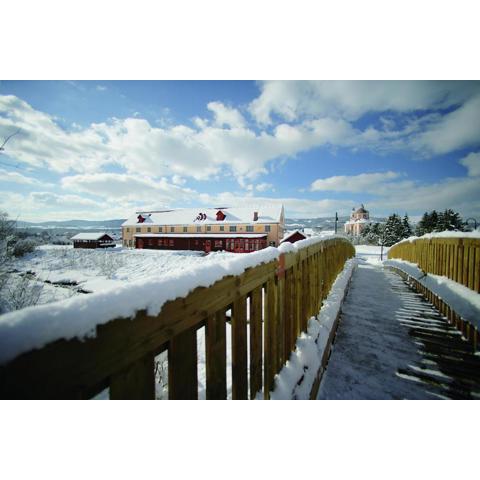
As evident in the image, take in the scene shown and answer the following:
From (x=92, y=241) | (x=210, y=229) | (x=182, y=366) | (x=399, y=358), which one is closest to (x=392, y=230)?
(x=210, y=229)

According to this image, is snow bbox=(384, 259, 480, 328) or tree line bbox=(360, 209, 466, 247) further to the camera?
tree line bbox=(360, 209, 466, 247)

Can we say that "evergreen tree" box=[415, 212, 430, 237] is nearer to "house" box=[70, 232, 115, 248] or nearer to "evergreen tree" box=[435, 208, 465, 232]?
"evergreen tree" box=[435, 208, 465, 232]

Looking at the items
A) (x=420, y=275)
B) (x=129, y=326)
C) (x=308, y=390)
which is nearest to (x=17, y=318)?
(x=129, y=326)

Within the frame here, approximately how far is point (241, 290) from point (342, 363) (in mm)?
2055

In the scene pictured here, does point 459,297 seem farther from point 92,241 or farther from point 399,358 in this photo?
point 92,241

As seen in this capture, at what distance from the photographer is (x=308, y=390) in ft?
6.19

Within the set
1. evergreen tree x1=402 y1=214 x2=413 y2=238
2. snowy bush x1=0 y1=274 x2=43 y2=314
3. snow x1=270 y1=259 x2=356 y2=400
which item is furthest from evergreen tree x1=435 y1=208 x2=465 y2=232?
snowy bush x1=0 y1=274 x2=43 y2=314

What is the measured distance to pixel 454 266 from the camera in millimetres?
3678

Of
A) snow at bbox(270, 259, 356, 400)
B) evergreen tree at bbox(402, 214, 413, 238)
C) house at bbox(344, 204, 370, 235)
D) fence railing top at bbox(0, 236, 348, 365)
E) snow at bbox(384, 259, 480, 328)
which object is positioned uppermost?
house at bbox(344, 204, 370, 235)

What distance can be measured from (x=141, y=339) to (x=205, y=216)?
32512 mm

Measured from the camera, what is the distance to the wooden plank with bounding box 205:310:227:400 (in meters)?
1.11

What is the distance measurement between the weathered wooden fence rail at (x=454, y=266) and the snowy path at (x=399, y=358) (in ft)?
0.56

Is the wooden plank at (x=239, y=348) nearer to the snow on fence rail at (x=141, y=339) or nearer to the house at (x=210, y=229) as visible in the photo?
the snow on fence rail at (x=141, y=339)

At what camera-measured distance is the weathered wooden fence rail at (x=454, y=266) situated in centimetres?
304
